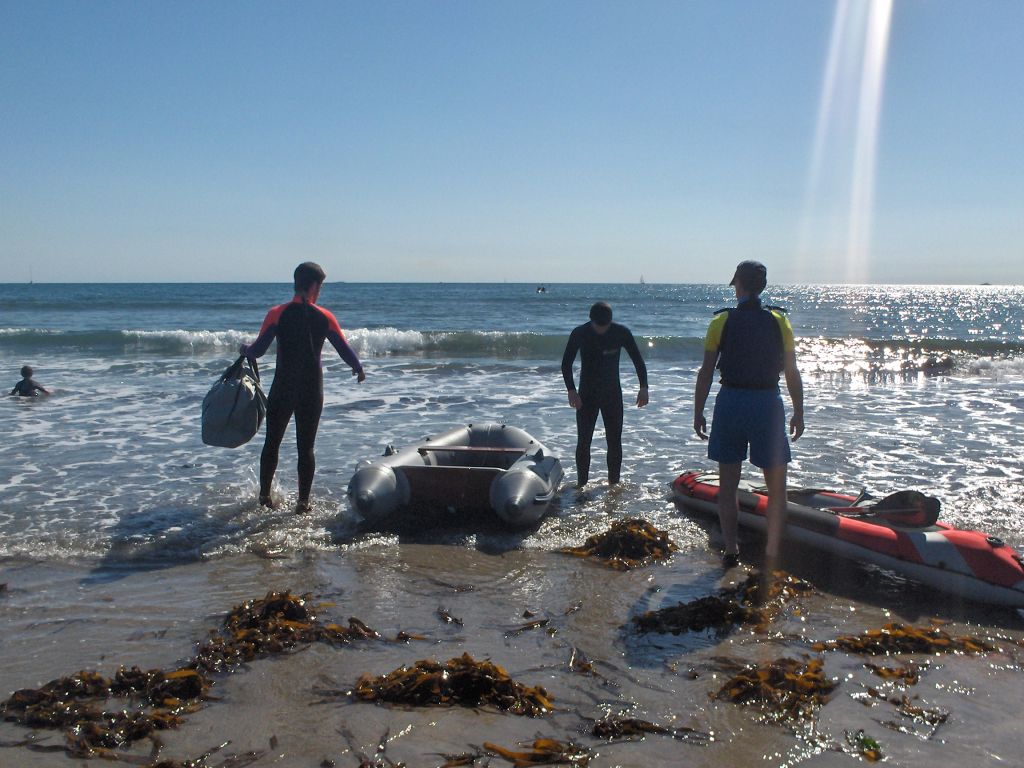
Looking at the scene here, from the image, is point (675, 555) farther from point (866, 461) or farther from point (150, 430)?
point (150, 430)

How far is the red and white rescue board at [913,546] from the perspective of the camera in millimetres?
4438

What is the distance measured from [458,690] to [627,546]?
87.7 inches

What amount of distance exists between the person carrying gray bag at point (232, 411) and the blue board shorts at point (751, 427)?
132 inches

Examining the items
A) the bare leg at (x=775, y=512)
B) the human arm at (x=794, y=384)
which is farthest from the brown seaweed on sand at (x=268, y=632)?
the human arm at (x=794, y=384)

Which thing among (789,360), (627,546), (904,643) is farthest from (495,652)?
(789,360)

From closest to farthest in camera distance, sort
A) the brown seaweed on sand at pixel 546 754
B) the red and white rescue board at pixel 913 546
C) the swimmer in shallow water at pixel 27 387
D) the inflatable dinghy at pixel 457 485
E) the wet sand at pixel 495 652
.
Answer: the brown seaweed on sand at pixel 546 754
the wet sand at pixel 495 652
the red and white rescue board at pixel 913 546
the inflatable dinghy at pixel 457 485
the swimmer in shallow water at pixel 27 387

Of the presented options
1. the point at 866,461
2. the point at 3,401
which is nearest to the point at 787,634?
the point at 866,461

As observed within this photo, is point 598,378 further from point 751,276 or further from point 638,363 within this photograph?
point 751,276

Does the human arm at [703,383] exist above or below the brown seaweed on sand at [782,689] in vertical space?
above

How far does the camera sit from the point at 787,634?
158 inches

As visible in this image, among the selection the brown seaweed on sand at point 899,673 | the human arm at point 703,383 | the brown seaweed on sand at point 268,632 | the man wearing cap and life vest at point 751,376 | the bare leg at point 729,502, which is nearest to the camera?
the brown seaweed on sand at point 899,673

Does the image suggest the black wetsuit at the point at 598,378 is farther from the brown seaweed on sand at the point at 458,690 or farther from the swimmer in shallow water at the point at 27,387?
the swimmer in shallow water at the point at 27,387

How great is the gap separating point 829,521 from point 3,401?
A: 11.2 metres

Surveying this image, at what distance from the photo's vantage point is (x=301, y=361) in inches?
241
